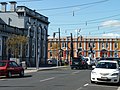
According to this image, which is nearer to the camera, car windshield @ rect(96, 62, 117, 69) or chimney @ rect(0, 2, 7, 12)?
car windshield @ rect(96, 62, 117, 69)

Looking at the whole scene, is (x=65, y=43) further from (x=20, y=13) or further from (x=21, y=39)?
(x=21, y=39)

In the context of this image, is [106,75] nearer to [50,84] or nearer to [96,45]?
[50,84]

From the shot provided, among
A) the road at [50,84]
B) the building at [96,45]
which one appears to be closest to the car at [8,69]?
the road at [50,84]

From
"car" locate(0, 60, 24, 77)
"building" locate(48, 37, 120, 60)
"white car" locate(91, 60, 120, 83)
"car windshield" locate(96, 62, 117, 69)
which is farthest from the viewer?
"building" locate(48, 37, 120, 60)

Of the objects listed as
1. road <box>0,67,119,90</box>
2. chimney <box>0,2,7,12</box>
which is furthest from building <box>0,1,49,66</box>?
road <box>0,67,119,90</box>

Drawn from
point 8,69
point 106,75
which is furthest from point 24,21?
point 106,75

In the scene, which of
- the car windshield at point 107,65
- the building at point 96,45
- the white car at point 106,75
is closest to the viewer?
the white car at point 106,75

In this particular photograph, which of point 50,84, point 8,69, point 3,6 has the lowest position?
point 50,84

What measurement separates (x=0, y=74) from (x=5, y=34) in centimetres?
2750

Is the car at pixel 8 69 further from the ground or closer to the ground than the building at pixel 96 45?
closer to the ground

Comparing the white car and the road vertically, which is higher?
the white car

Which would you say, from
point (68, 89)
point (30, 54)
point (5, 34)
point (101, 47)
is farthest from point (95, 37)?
point (68, 89)

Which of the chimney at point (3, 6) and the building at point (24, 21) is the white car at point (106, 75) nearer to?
the building at point (24, 21)

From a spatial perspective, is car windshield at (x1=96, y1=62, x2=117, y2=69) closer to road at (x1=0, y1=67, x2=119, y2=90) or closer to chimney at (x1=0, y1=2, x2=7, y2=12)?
road at (x1=0, y1=67, x2=119, y2=90)
